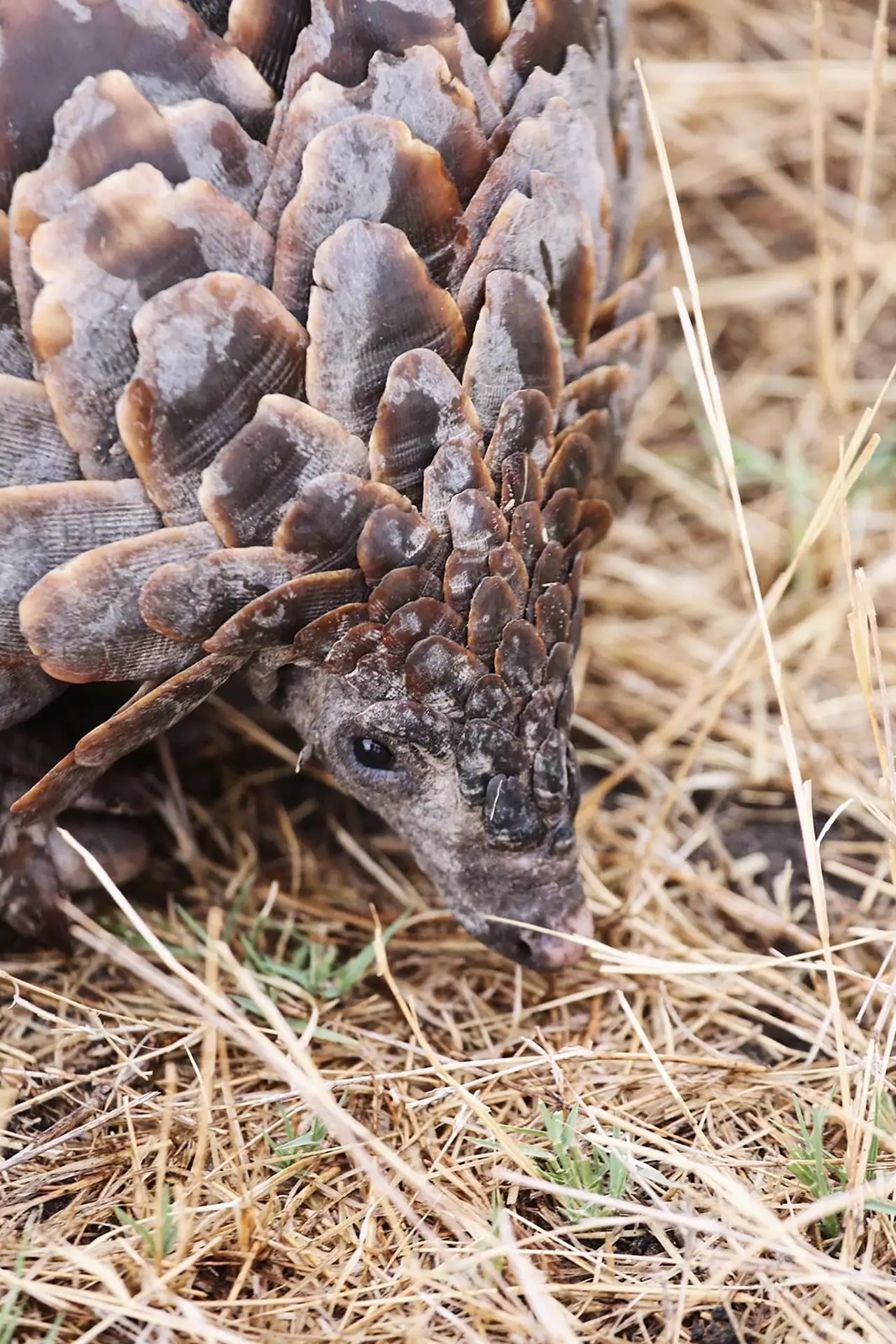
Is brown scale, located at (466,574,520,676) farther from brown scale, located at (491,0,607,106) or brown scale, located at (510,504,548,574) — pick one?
brown scale, located at (491,0,607,106)

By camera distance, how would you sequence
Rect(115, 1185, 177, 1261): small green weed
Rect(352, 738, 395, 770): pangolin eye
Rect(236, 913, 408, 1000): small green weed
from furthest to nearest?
1. Rect(236, 913, 408, 1000): small green weed
2. Rect(352, 738, 395, 770): pangolin eye
3. Rect(115, 1185, 177, 1261): small green weed

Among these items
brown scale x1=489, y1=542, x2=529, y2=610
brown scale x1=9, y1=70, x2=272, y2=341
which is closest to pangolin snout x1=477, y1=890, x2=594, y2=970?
brown scale x1=489, y1=542, x2=529, y2=610

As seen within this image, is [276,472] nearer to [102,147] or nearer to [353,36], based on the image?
[102,147]

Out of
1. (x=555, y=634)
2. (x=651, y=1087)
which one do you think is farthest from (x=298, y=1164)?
(x=555, y=634)

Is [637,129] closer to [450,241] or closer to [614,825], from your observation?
[450,241]

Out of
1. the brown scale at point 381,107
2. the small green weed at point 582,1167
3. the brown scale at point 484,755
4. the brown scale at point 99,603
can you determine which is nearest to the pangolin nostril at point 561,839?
the brown scale at point 484,755

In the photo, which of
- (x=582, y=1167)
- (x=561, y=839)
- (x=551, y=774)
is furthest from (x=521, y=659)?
(x=582, y=1167)
